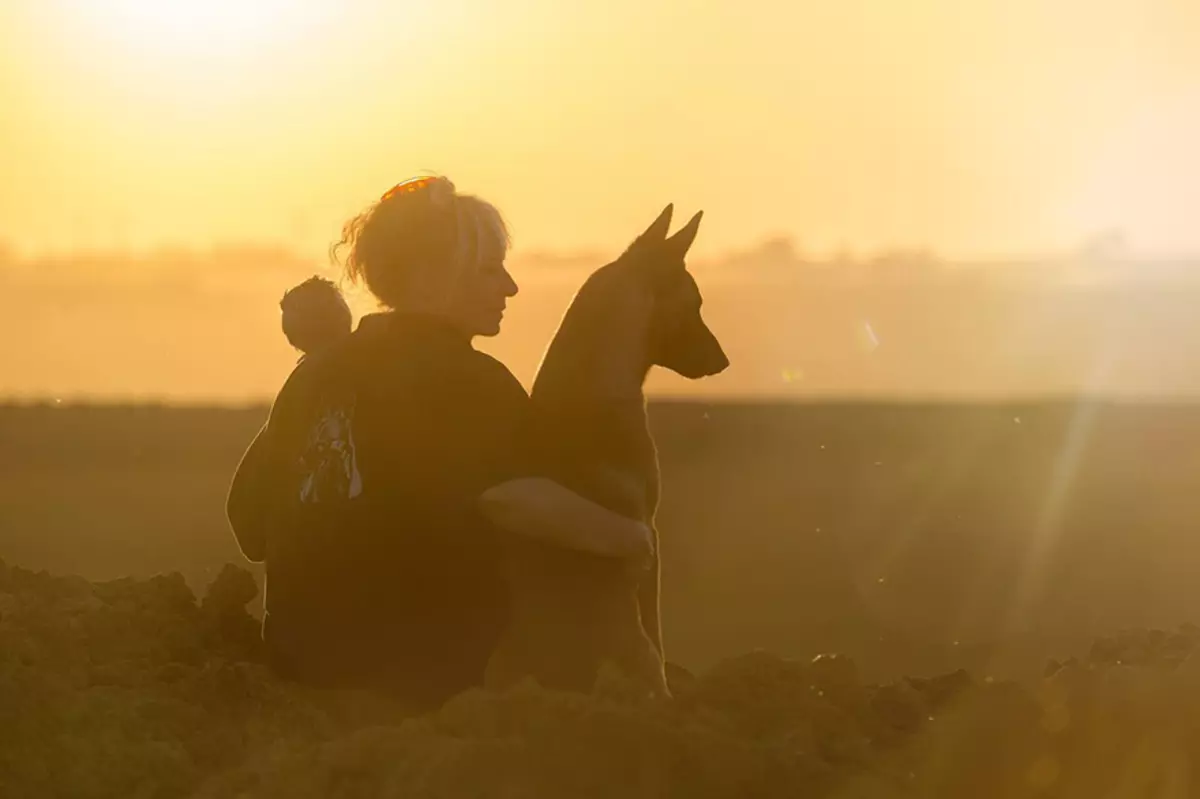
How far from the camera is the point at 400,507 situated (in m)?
4.51

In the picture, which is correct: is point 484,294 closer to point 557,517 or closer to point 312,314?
point 557,517

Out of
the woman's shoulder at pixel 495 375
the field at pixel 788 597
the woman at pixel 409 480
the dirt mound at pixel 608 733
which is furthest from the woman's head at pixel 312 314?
the woman's shoulder at pixel 495 375

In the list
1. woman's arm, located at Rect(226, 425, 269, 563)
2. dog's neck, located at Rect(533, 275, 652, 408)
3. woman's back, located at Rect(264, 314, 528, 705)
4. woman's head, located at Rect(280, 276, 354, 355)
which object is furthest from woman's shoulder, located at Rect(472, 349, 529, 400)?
woman's head, located at Rect(280, 276, 354, 355)

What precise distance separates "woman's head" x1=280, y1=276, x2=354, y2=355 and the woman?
1.39 meters

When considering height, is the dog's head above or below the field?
above

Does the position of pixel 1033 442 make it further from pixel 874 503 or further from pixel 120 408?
pixel 120 408

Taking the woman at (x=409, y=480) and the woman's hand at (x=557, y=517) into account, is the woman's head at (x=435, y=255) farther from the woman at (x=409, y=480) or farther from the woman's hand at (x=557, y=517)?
the woman's hand at (x=557, y=517)

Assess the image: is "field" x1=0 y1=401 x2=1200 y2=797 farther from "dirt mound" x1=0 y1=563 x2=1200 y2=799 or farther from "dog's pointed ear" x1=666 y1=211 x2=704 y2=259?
"dog's pointed ear" x1=666 y1=211 x2=704 y2=259

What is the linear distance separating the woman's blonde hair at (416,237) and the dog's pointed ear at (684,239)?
582 mm

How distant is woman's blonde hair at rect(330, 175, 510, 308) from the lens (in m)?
4.73

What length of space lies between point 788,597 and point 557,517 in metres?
6.21

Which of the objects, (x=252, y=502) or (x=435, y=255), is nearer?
(x=435, y=255)

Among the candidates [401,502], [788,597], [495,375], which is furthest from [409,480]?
[788,597]

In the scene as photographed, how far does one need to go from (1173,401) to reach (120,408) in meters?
28.9
